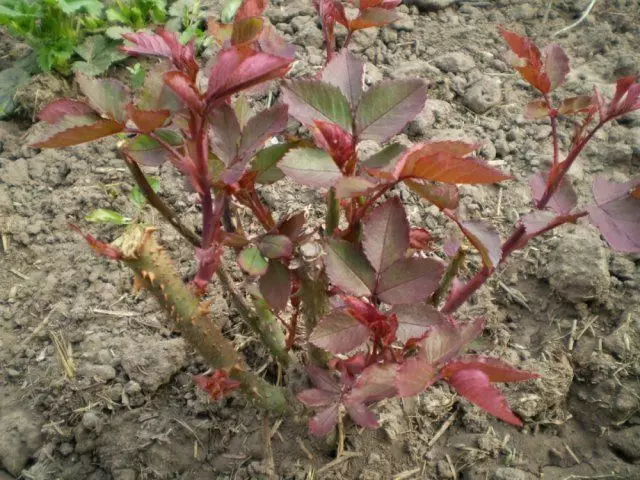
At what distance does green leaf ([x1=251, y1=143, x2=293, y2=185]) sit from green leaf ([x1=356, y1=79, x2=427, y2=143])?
15cm

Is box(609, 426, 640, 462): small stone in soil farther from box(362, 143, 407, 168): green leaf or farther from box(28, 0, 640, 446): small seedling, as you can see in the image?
box(362, 143, 407, 168): green leaf

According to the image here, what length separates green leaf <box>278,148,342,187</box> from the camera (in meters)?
0.82

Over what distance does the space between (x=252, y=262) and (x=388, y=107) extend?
1.10 ft

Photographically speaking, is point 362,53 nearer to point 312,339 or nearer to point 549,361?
point 549,361

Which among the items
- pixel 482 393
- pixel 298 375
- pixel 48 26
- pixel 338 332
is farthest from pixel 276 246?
pixel 48 26

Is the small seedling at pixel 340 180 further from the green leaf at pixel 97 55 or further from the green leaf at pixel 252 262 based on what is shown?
the green leaf at pixel 97 55

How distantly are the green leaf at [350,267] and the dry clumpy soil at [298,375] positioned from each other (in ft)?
1.87

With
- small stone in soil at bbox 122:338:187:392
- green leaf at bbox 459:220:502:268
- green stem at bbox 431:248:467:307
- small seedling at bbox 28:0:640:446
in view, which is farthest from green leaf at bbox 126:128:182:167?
small stone in soil at bbox 122:338:187:392

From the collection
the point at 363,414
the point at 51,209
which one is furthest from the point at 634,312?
the point at 51,209

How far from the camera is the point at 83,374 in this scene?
158 centimetres

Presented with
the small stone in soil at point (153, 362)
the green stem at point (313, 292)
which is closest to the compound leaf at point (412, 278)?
the green stem at point (313, 292)

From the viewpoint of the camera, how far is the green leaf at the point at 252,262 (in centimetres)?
98

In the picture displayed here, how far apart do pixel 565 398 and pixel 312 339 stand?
91 cm

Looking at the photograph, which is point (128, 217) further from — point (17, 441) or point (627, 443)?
point (627, 443)
